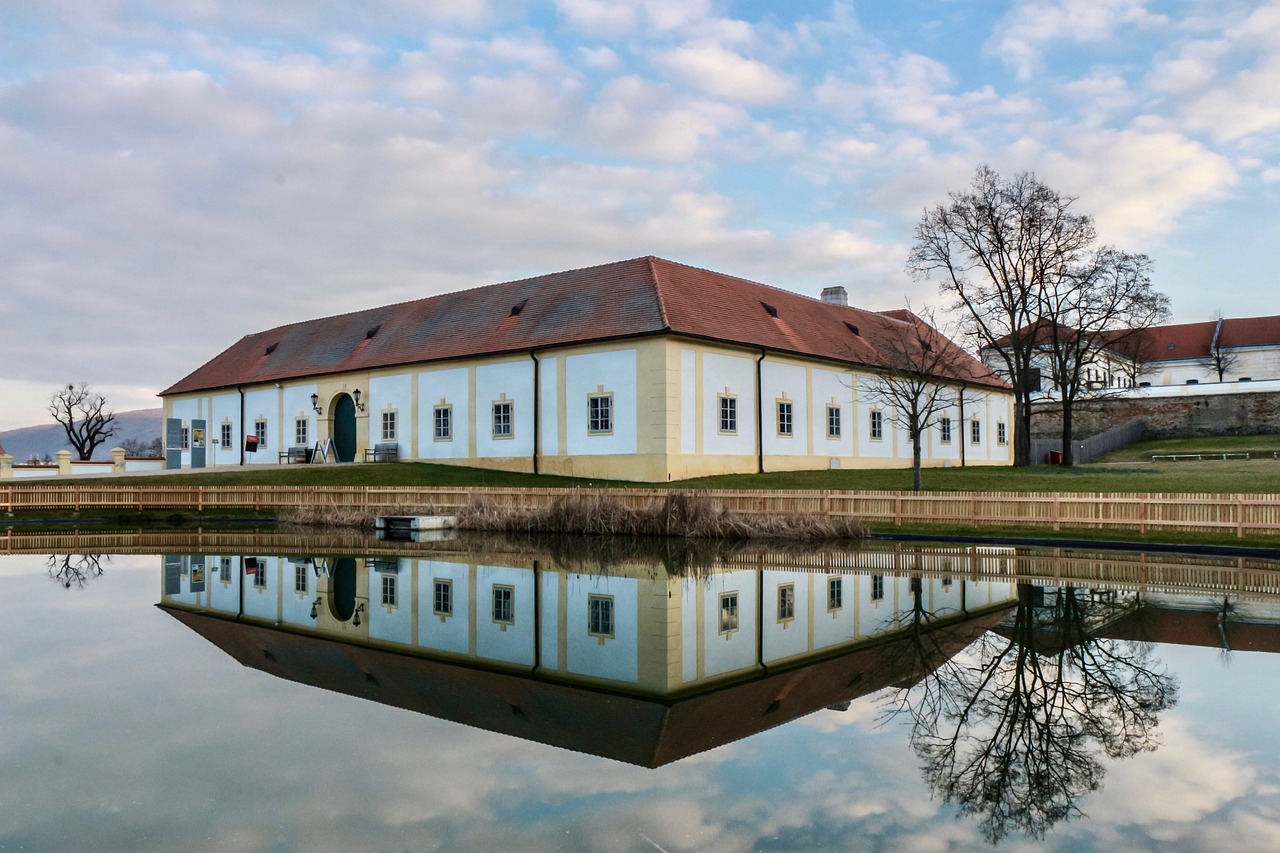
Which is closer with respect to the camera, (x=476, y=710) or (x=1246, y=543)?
(x=476, y=710)

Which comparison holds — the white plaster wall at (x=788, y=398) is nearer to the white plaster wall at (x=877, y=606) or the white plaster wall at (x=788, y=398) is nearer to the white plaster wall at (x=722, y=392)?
the white plaster wall at (x=722, y=392)

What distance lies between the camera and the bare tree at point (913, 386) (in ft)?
103

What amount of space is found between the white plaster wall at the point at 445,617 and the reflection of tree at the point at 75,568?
5263 millimetres

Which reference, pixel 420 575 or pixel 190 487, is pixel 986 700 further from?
pixel 190 487

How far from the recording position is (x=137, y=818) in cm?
515

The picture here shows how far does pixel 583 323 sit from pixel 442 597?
20353 mm

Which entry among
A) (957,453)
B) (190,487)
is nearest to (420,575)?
(190,487)

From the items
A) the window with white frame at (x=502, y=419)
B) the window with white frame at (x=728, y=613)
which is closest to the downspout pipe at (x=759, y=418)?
the window with white frame at (x=502, y=419)

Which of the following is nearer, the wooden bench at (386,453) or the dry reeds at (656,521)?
the dry reeds at (656,521)

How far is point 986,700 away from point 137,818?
593 cm

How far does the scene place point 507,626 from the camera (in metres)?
10.7

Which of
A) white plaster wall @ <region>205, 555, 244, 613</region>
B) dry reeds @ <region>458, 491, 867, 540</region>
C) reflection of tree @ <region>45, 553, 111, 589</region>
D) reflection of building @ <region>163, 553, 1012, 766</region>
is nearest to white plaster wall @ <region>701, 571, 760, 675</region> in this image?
reflection of building @ <region>163, 553, 1012, 766</region>

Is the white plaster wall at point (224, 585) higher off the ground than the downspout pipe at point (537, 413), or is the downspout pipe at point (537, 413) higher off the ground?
the downspout pipe at point (537, 413)

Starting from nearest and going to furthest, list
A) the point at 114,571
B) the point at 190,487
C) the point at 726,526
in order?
the point at 114,571
the point at 726,526
the point at 190,487
